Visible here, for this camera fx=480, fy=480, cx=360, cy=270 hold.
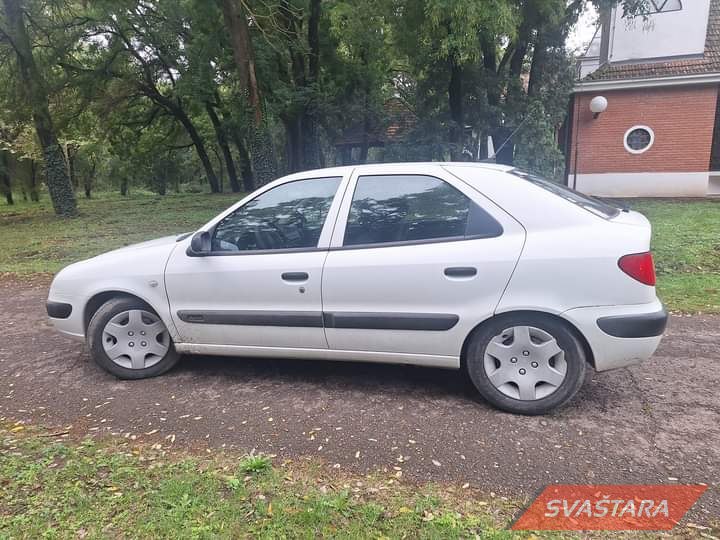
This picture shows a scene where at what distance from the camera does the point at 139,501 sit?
2.39m

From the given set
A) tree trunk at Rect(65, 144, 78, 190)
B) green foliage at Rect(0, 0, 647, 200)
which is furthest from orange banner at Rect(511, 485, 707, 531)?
tree trunk at Rect(65, 144, 78, 190)

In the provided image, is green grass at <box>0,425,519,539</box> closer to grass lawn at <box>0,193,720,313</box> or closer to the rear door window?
the rear door window

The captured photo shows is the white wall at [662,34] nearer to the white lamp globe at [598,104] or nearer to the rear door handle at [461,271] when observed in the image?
the white lamp globe at [598,104]

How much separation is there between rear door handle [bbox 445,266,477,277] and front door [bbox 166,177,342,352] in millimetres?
876

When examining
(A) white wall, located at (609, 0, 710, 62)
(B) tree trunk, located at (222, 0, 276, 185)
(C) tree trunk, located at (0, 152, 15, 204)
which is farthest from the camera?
(C) tree trunk, located at (0, 152, 15, 204)

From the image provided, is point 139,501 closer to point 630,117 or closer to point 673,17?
point 630,117

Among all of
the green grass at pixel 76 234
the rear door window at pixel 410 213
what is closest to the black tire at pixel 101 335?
the rear door window at pixel 410 213

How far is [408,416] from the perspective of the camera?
3154mm

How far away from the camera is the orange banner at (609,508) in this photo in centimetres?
217

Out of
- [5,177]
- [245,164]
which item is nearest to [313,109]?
[245,164]

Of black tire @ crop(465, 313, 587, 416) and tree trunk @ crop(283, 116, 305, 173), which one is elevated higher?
tree trunk @ crop(283, 116, 305, 173)

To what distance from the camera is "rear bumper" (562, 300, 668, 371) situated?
289 cm

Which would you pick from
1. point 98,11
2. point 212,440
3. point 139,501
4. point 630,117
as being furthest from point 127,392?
point 98,11

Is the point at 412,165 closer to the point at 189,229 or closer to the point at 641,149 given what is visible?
the point at 189,229
